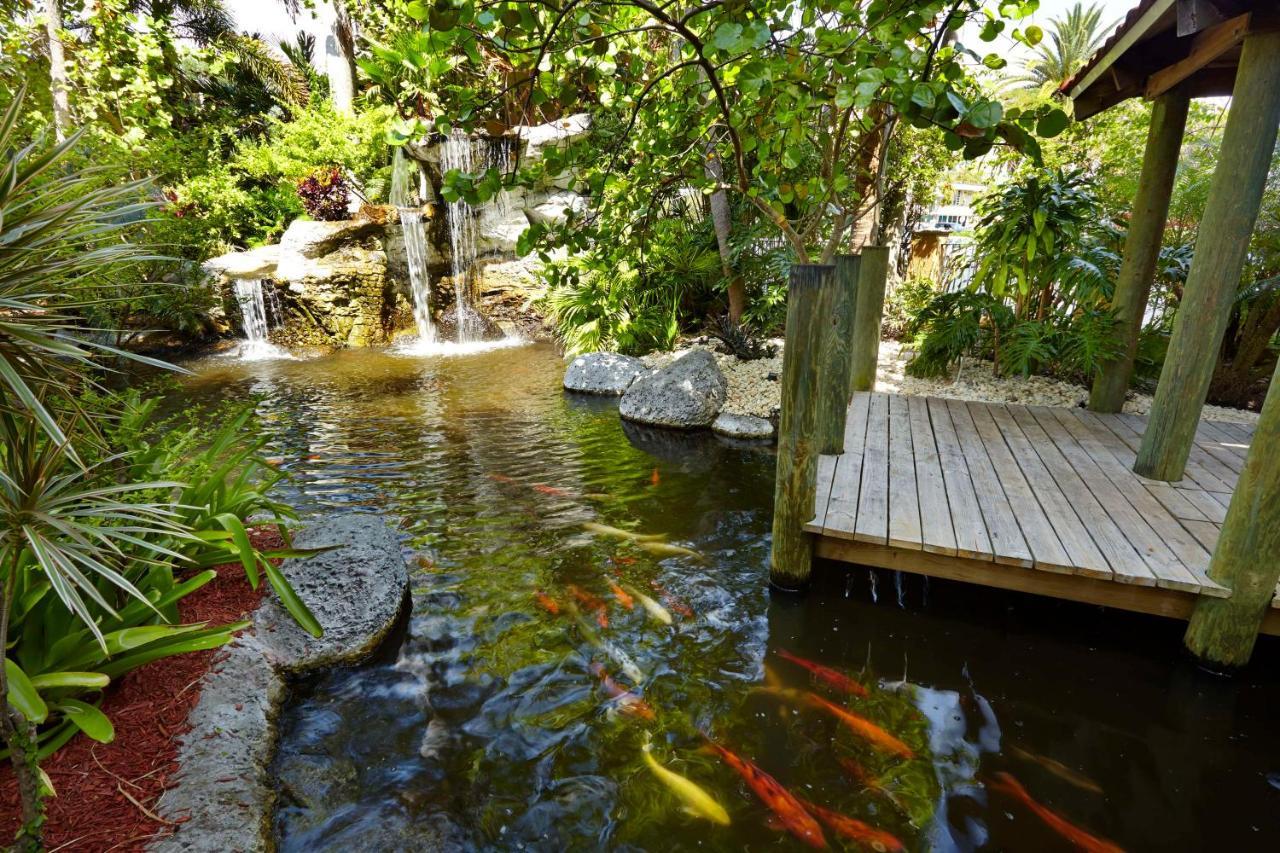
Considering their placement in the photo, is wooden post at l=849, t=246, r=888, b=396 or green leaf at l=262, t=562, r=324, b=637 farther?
wooden post at l=849, t=246, r=888, b=396

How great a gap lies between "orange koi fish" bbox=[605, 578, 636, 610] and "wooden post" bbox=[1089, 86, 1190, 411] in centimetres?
498

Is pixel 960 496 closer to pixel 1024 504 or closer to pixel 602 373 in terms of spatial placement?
pixel 1024 504

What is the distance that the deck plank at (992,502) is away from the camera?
3.42 meters

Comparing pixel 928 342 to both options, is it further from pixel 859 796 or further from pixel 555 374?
pixel 859 796

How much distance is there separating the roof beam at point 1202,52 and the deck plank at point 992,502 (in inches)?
110

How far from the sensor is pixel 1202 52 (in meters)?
4.00

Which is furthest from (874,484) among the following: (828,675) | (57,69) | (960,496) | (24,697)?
(57,69)

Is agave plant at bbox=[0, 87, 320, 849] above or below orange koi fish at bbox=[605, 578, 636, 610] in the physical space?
above

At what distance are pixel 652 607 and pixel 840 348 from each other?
2.18 metres

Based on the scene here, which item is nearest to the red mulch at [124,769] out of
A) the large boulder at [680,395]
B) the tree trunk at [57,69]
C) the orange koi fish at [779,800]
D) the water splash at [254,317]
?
the orange koi fish at [779,800]

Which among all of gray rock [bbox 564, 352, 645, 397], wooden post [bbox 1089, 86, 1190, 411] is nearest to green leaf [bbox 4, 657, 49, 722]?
Result: gray rock [bbox 564, 352, 645, 397]

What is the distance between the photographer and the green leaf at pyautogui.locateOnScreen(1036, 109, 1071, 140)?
1486 mm

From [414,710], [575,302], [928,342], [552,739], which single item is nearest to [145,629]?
Result: [414,710]

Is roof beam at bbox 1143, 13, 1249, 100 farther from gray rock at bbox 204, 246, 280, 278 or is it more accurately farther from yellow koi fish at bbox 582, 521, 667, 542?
gray rock at bbox 204, 246, 280, 278
